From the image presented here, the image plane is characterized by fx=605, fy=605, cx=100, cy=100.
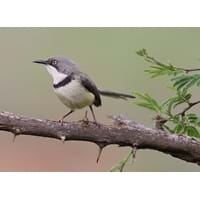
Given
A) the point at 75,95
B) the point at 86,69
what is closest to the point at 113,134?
the point at 75,95

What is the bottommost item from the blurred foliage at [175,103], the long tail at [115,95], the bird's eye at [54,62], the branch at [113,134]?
the branch at [113,134]

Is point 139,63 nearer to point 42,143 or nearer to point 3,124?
point 42,143

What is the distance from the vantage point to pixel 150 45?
60.4 inches

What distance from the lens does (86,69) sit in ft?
4.45

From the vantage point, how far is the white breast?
1077 millimetres

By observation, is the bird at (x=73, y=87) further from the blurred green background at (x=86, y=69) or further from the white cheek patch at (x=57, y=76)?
the blurred green background at (x=86, y=69)

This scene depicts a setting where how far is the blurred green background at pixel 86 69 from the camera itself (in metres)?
1.38

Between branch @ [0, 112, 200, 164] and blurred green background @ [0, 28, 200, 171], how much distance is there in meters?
0.32

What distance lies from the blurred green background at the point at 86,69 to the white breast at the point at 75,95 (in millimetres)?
235

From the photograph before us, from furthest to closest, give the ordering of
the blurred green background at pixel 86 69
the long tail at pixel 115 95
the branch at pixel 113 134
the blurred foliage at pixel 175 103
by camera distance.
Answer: the blurred green background at pixel 86 69
the long tail at pixel 115 95
the blurred foliage at pixel 175 103
the branch at pixel 113 134

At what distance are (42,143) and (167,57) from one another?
39 centimetres

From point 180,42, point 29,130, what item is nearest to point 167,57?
point 180,42

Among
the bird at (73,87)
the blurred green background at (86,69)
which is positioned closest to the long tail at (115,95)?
the bird at (73,87)

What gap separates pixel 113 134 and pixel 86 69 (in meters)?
0.40
